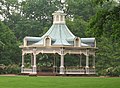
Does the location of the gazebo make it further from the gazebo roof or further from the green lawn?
the green lawn

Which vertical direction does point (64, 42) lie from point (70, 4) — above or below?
below

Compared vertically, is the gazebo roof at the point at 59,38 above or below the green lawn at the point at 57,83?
above

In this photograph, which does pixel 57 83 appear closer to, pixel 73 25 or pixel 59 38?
pixel 59 38

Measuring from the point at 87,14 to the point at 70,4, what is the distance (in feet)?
13.8

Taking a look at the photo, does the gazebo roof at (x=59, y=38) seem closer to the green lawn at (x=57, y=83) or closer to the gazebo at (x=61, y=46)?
the gazebo at (x=61, y=46)

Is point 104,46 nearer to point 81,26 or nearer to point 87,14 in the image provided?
point 81,26

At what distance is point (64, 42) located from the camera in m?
45.9

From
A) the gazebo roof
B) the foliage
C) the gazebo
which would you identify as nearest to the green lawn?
the foliage

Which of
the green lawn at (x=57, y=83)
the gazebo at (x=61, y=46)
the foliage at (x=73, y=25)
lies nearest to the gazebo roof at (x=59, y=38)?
the gazebo at (x=61, y=46)

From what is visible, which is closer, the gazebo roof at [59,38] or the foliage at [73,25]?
the foliage at [73,25]

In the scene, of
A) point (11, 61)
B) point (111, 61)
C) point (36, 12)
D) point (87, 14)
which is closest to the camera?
point (111, 61)

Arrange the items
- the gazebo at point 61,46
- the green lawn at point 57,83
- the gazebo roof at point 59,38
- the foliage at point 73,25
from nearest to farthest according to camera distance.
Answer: the green lawn at point 57,83
the foliage at point 73,25
the gazebo at point 61,46
the gazebo roof at point 59,38

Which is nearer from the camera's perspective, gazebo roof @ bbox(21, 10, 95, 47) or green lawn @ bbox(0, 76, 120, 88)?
green lawn @ bbox(0, 76, 120, 88)

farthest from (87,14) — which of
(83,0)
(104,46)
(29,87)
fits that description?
(29,87)
